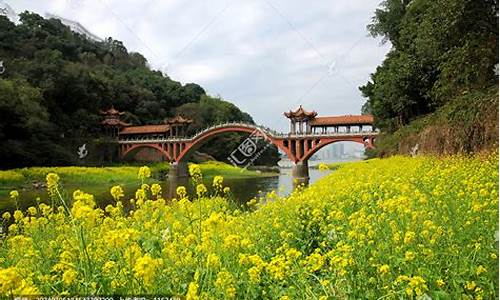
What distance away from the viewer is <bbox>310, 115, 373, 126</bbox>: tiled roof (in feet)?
122

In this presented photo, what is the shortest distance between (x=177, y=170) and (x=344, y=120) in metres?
16.6

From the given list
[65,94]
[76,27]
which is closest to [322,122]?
[65,94]

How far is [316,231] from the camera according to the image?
5.15 metres

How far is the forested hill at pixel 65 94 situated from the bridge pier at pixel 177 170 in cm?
865

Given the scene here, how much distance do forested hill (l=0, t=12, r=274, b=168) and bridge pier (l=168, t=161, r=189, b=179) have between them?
28.4ft

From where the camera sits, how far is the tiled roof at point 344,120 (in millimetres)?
37219

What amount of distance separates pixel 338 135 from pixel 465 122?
81.9 feet

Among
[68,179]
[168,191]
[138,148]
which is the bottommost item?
[168,191]

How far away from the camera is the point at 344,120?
38156mm

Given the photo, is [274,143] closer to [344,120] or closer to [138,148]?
[344,120]

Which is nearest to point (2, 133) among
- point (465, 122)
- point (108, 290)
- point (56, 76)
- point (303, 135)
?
point (56, 76)

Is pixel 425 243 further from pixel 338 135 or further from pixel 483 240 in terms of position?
pixel 338 135

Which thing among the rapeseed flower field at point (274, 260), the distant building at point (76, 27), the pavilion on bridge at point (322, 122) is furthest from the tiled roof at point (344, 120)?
the distant building at point (76, 27)

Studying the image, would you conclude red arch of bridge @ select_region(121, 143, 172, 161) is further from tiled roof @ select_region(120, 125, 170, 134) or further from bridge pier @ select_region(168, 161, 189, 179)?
tiled roof @ select_region(120, 125, 170, 134)
